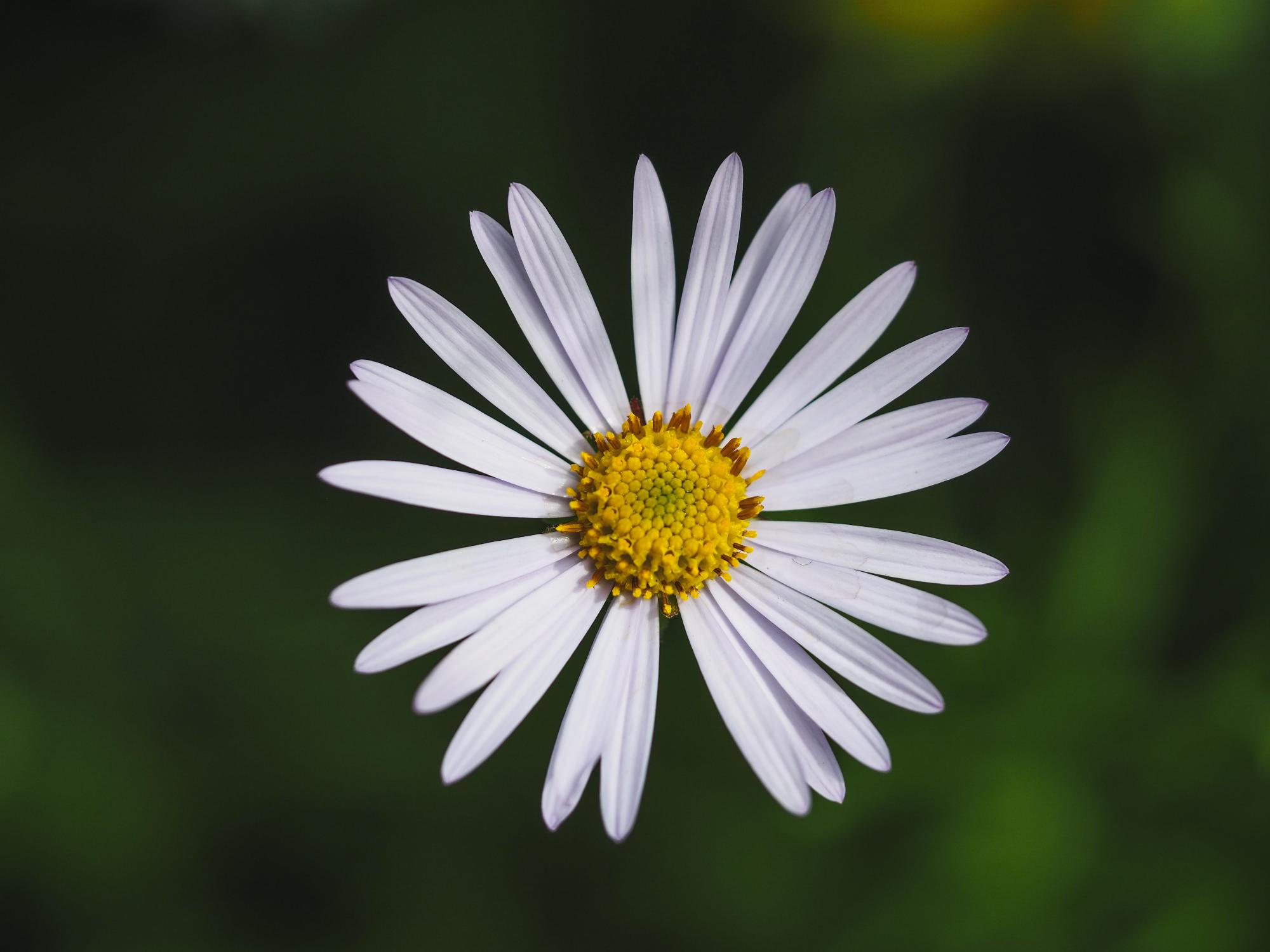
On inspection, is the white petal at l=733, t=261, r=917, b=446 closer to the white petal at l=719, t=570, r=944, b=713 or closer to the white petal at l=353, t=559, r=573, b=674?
the white petal at l=719, t=570, r=944, b=713

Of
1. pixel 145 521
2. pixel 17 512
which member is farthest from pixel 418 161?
pixel 17 512

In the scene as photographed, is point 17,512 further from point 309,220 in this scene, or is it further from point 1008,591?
point 1008,591

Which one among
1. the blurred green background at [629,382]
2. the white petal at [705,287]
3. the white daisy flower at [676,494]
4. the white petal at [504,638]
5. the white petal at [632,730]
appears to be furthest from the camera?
the blurred green background at [629,382]

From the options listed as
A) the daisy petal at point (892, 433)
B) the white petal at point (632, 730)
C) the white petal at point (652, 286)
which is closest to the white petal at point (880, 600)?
the daisy petal at point (892, 433)

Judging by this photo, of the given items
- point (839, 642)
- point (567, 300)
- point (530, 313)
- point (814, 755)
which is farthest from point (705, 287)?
point (814, 755)

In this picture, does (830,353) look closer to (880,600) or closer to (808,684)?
(880,600)

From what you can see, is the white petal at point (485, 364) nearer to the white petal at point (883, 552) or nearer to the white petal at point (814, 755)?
the white petal at point (883, 552)
